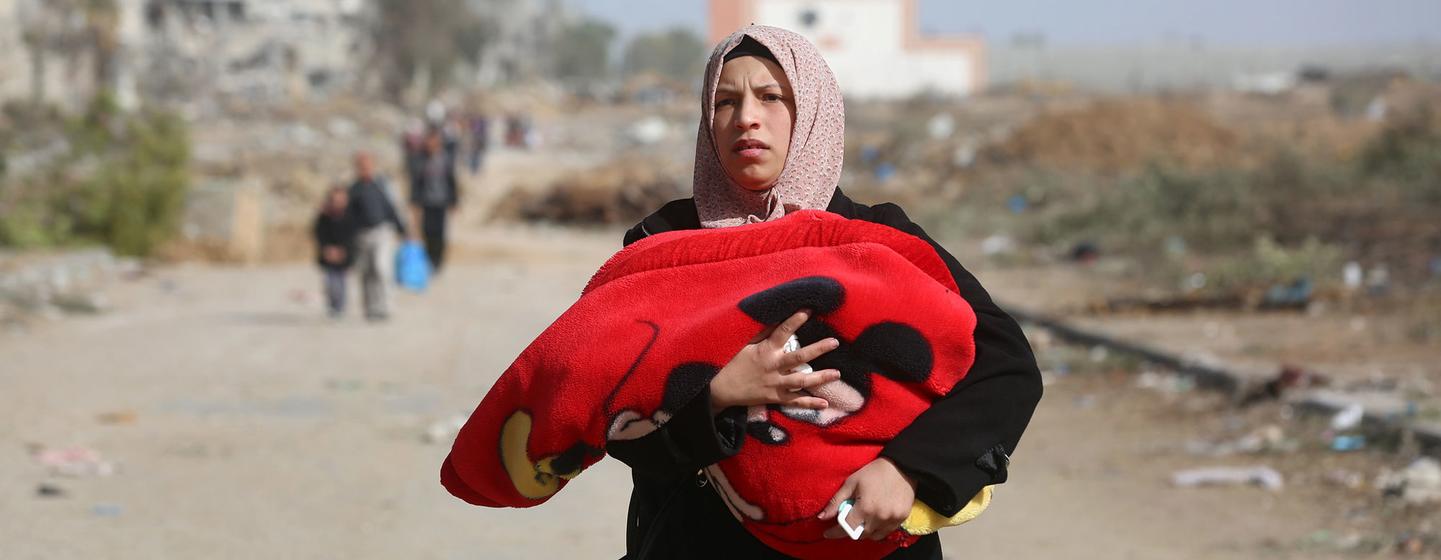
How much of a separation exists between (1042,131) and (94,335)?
2028 cm

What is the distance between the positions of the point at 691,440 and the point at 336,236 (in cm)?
1126

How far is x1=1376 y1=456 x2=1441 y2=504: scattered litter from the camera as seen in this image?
256 inches

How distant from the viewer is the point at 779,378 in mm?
2182

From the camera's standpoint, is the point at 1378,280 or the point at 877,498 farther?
the point at 1378,280

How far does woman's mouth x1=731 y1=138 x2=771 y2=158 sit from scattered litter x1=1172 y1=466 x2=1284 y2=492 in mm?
5404

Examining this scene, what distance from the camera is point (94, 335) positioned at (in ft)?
41.5

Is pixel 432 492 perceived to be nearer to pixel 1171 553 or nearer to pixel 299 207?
pixel 1171 553

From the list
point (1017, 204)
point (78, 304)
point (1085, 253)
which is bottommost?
point (1017, 204)

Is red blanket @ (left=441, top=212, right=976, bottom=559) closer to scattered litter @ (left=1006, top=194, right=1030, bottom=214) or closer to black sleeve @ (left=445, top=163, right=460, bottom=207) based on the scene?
black sleeve @ (left=445, top=163, right=460, bottom=207)

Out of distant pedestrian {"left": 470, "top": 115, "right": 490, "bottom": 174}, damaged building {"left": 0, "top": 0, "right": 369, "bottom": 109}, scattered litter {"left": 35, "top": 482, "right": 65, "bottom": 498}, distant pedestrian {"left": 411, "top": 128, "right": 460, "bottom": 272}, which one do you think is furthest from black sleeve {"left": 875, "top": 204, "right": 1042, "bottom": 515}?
damaged building {"left": 0, "top": 0, "right": 369, "bottom": 109}

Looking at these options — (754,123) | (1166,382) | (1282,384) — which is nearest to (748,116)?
(754,123)

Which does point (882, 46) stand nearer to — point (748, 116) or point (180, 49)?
point (180, 49)

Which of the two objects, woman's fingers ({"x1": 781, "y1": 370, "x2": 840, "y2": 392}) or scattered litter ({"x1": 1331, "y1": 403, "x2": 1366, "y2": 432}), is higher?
woman's fingers ({"x1": 781, "y1": 370, "x2": 840, "y2": 392})

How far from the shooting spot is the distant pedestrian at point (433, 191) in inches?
653
